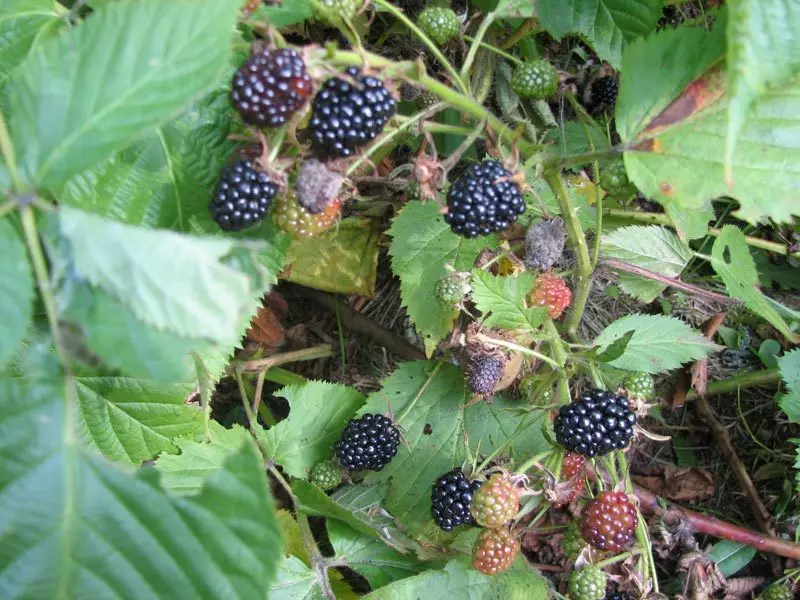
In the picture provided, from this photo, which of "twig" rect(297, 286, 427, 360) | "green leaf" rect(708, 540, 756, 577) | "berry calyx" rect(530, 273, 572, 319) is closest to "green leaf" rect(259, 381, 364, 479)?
"twig" rect(297, 286, 427, 360)

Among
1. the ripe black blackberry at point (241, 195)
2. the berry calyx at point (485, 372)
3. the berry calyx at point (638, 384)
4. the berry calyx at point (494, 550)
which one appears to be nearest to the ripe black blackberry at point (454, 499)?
the berry calyx at point (494, 550)

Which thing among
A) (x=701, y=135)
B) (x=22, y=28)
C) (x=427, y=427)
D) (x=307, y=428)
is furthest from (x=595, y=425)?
(x=22, y=28)

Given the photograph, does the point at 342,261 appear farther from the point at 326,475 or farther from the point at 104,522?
the point at 104,522

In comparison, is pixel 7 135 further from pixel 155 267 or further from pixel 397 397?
pixel 397 397

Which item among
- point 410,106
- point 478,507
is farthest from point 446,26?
→ point 478,507

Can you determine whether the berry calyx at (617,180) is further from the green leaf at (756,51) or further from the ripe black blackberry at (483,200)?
the green leaf at (756,51)

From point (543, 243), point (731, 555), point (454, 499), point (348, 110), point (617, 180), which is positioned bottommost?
point (731, 555)
